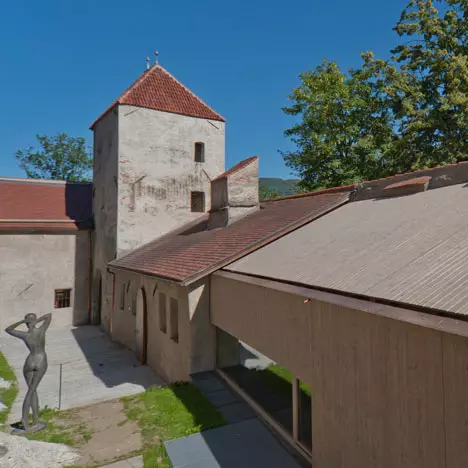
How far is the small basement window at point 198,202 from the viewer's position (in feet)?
60.4

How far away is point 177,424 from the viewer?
690 centimetres

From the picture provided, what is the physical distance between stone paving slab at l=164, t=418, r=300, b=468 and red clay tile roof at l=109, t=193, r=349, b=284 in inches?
120

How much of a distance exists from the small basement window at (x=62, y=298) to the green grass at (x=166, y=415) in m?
11.8

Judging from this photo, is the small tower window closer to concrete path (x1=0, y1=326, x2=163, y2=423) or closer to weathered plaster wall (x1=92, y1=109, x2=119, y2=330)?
weathered plaster wall (x1=92, y1=109, x2=119, y2=330)

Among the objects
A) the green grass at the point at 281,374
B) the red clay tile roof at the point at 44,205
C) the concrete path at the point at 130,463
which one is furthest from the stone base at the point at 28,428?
the red clay tile roof at the point at 44,205

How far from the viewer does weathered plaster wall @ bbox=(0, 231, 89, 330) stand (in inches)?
682

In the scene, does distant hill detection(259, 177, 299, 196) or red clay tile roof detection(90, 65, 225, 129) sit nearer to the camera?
red clay tile roof detection(90, 65, 225, 129)

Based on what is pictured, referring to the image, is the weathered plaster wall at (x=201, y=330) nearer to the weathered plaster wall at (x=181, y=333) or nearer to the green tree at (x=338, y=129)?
the weathered plaster wall at (x=181, y=333)

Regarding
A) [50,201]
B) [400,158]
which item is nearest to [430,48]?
[400,158]

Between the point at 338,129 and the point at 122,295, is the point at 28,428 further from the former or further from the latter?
the point at 338,129

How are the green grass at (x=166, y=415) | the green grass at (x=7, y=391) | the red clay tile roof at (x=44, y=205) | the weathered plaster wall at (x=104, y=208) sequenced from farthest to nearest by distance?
the red clay tile roof at (x=44, y=205) → the weathered plaster wall at (x=104, y=208) → the green grass at (x=7, y=391) → the green grass at (x=166, y=415)

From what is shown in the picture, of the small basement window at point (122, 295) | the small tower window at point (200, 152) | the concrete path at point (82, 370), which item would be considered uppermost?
the small tower window at point (200, 152)

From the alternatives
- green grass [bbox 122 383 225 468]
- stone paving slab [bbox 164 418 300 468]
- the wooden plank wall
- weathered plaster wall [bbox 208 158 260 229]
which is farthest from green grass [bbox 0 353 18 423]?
weathered plaster wall [bbox 208 158 260 229]

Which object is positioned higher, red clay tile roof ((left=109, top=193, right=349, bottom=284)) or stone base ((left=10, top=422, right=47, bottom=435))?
red clay tile roof ((left=109, top=193, right=349, bottom=284))
